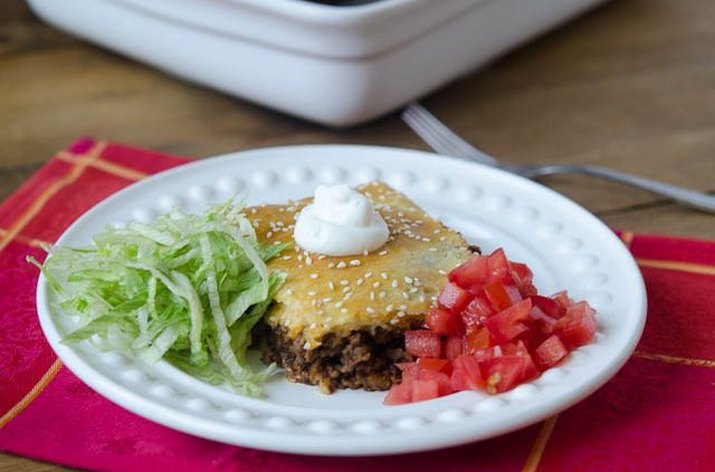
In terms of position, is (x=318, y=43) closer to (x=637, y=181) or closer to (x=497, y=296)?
(x=637, y=181)

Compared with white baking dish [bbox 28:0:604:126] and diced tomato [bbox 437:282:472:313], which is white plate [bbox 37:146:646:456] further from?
white baking dish [bbox 28:0:604:126]

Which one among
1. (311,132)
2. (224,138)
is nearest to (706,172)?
(311,132)

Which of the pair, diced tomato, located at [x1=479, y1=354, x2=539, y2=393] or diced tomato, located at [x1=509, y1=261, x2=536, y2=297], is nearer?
diced tomato, located at [x1=479, y1=354, x2=539, y2=393]

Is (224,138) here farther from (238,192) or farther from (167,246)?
(167,246)

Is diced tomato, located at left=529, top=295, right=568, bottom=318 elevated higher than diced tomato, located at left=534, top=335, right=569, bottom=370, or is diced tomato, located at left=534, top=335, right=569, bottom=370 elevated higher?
diced tomato, located at left=529, top=295, right=568, bottom=318

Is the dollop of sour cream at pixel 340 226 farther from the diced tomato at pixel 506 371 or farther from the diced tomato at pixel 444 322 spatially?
the diced tomato at pixel 506 371

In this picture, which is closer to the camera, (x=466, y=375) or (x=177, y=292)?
(x=466, y=375)

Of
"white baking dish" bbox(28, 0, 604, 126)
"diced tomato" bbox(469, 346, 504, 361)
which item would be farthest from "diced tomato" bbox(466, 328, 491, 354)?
"white baking dish" bbox(28, 0, 604, 126)

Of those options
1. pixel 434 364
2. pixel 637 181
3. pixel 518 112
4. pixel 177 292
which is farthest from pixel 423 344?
pixel 518 112
